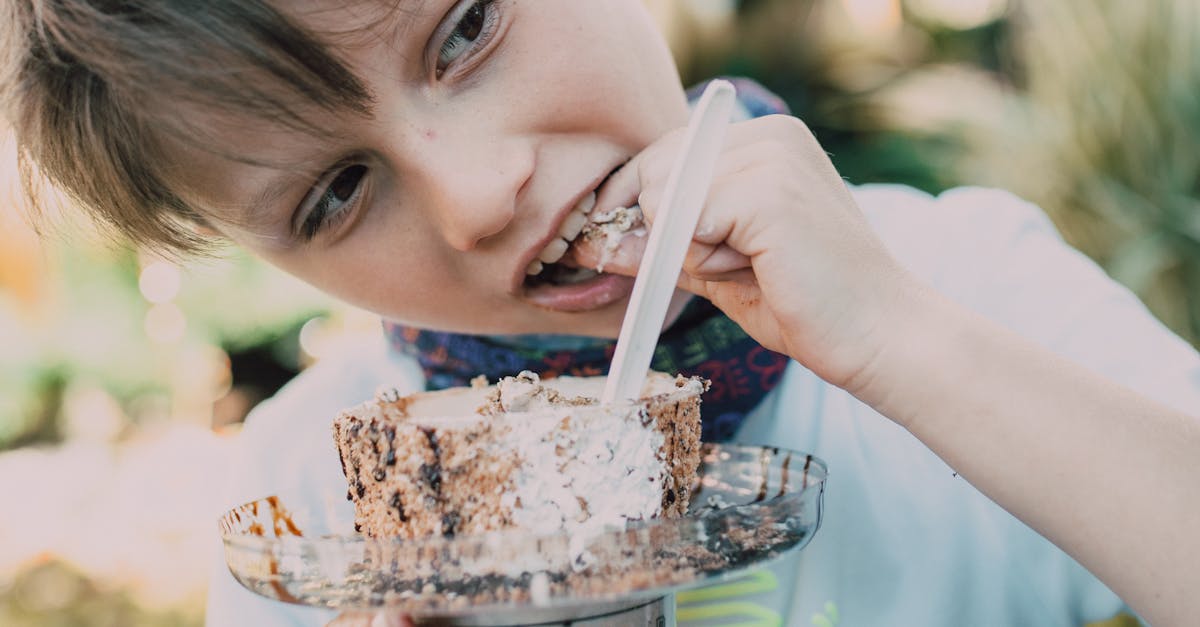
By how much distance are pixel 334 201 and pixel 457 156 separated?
167 mm

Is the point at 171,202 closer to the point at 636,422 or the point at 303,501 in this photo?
the point at 303,501

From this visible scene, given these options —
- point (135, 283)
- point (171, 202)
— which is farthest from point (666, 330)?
point (135, 283)

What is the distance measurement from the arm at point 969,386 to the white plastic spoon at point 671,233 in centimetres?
7

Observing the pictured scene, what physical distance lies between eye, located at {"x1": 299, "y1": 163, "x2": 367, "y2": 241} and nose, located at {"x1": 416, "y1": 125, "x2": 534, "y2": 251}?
9 cm

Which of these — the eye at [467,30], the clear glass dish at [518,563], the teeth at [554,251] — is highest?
the eye at [467,30]

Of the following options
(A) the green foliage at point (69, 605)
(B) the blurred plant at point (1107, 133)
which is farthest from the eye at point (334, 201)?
(A) the green foliage at point (69, 605)

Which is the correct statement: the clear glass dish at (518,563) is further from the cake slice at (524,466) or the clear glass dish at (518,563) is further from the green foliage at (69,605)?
the green foliage at (69,605)

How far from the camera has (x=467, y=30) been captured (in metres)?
0.85

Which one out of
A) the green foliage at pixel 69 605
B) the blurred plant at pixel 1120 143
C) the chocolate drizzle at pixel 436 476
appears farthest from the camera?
the green foliage at pixel 69 605

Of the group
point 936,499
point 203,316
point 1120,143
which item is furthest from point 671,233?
point 203,316

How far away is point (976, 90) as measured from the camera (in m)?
3.02

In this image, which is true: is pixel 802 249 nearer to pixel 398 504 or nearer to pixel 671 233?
pixel 671 233

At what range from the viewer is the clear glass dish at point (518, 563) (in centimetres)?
55

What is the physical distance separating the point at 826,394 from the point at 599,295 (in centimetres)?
41
